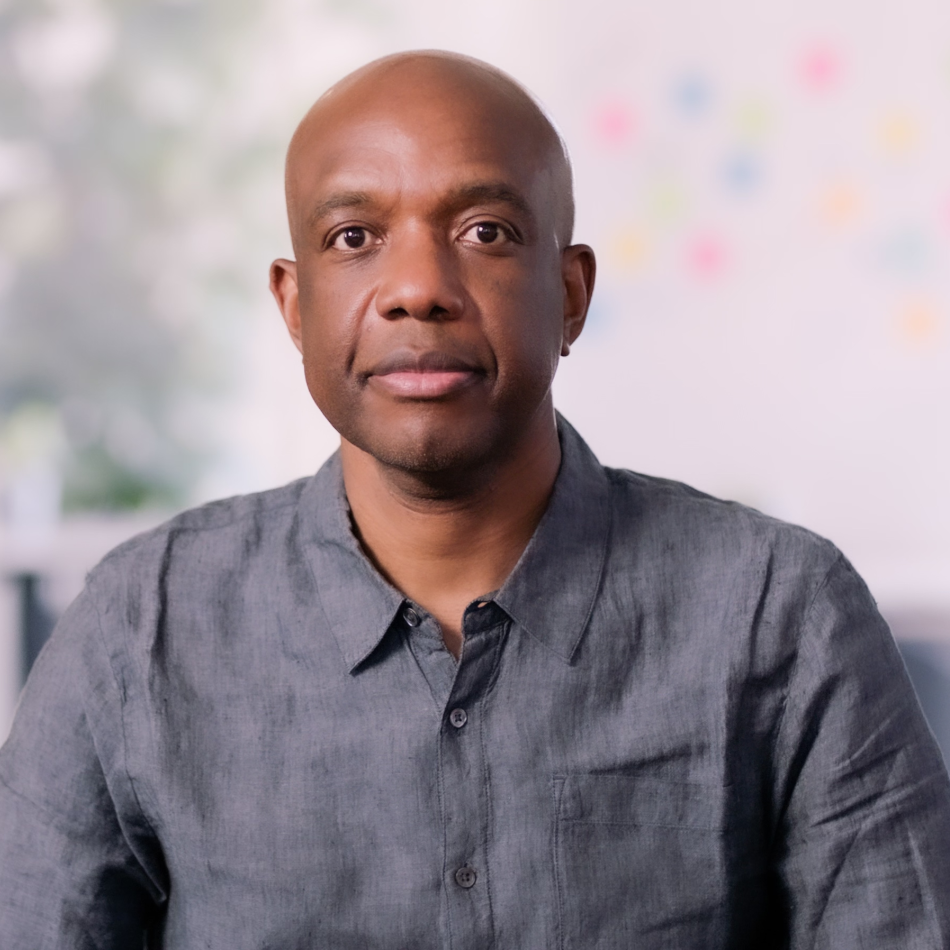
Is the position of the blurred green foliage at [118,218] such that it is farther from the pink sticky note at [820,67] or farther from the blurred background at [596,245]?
the pink sticky note at [820,67]

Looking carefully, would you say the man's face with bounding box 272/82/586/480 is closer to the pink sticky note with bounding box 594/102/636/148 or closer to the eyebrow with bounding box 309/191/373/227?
the eyebrow with bounding box 309/191/373/227

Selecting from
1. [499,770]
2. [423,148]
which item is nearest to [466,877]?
[499,770]

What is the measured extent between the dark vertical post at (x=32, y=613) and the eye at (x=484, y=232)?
1988 millimetres

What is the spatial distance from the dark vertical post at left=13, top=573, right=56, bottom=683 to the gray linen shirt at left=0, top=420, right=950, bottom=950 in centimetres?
171

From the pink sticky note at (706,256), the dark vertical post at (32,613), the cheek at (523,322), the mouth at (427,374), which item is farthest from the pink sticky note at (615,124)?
the mouth at (427,374)

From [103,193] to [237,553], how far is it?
2042 millimetres

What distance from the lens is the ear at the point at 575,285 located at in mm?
1209

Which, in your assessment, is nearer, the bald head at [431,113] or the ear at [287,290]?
the bald head at [431,113]

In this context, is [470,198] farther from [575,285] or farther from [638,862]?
[638,862]

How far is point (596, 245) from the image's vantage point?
9.87 feet

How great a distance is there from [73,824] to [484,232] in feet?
2.00

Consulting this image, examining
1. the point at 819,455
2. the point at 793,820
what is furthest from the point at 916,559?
the point at 793,820

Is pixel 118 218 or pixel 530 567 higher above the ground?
pixel 118 218

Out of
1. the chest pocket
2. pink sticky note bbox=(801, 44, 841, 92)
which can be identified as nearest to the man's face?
the chest pocket
